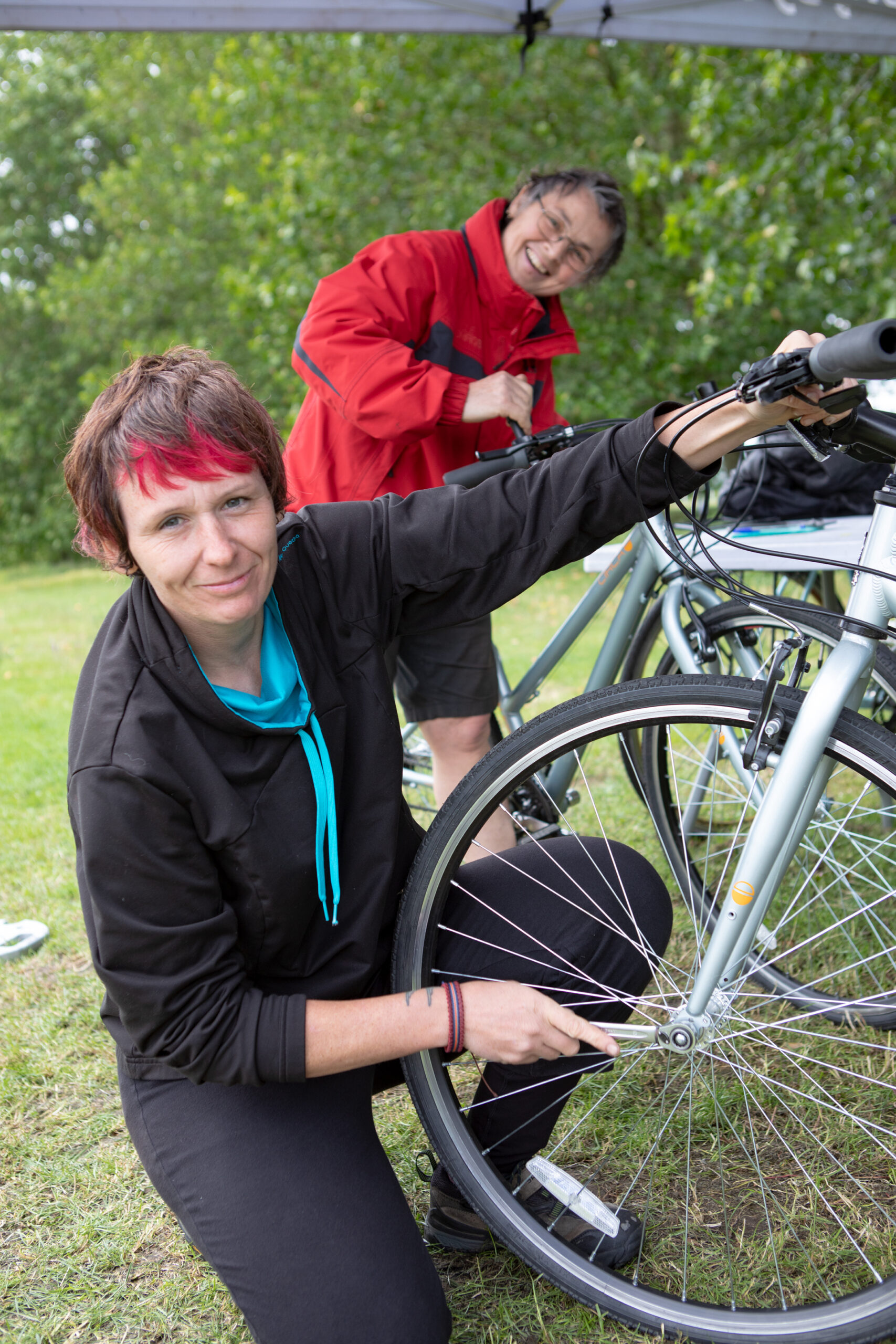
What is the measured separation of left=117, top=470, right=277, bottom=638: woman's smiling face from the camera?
1415 mm

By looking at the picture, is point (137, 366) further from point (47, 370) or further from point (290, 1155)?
point (47, 370)

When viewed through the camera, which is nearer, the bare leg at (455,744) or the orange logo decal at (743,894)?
the orange logo decal at (743,894)

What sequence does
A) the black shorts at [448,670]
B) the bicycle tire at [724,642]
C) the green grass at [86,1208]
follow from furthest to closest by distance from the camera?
1. the black shorts at [448,670]
2. the bicycle tire at [724,642]
3. the green grass at [86,1208]

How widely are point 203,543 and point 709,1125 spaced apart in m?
1.54

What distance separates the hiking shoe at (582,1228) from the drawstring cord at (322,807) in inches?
26.0

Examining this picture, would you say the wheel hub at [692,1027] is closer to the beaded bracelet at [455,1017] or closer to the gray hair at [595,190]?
the beaded bracelet at [455,1017]

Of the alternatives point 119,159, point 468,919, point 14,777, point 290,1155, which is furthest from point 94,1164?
point 119,159

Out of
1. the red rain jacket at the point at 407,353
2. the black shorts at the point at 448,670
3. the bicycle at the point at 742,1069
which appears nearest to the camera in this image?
the bicycle at the point at 742,1069

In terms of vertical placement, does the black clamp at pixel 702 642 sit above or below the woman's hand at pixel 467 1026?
above

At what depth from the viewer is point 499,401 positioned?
2.30 metres

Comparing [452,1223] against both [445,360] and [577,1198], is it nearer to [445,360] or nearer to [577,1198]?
[577,1198]

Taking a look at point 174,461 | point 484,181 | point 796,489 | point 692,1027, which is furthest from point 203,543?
point 484,181

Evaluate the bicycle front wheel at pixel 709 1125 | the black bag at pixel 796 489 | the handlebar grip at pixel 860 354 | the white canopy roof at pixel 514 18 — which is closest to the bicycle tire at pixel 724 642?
the bicycle front wheel at pixel 709 1125

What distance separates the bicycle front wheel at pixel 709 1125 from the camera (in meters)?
1.52
